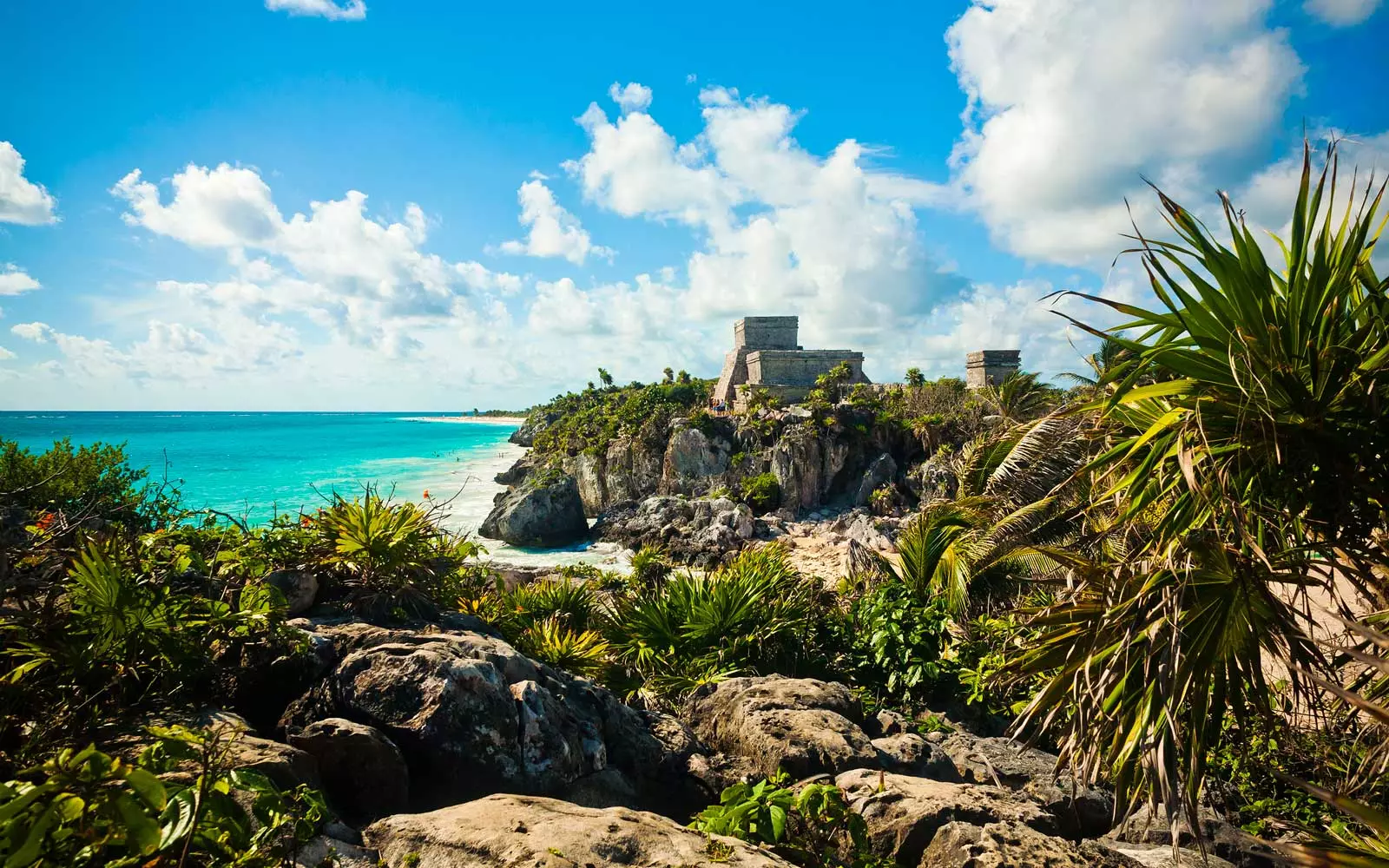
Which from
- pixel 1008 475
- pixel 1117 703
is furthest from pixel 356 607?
pixel 1008 475

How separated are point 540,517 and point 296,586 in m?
19.2

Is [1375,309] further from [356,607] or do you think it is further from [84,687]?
[356,607]

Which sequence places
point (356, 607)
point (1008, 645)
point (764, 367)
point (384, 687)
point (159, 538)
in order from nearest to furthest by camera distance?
point (384, 687)
point (159, 538)
point (356, 607)
point (1008, 645)
point (764, 367)

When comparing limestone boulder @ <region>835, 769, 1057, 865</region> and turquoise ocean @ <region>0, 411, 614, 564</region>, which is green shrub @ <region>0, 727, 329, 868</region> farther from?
turquoise ocean @ <region>0, 411, 614, 564</region>

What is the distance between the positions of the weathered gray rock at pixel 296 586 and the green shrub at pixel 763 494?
69.2ft

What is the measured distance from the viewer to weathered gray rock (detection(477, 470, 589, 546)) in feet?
75.0

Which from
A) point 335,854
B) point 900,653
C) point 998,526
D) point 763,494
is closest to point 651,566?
point 998,526

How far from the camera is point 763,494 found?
2486 centimetres

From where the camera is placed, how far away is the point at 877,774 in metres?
3.22

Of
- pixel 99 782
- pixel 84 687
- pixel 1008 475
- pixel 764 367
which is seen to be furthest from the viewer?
pixel 764 367

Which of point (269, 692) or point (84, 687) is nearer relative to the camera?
point (84, 687)

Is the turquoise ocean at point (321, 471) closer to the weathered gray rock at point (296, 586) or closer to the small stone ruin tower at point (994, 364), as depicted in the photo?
the weathered gray rock at point (296, 586)

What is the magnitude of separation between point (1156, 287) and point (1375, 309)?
26.6 inches

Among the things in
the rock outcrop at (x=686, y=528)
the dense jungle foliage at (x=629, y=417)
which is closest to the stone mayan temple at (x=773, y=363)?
the dense jungle foliage at (x=629, y=417)
